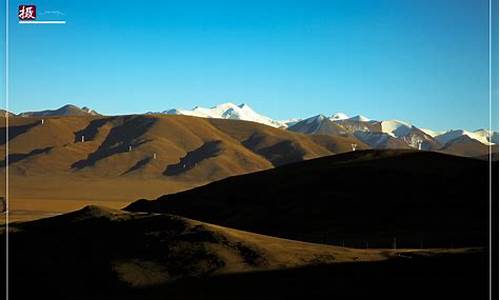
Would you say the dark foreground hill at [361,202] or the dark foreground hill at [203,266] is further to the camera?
the dark foreground hill at [361,202]

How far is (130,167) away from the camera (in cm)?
19725

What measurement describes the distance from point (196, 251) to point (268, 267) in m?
4.69

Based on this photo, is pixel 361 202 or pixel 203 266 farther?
pixel 361 202

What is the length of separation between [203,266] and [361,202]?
102 feet

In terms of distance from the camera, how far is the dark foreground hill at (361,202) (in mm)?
52969

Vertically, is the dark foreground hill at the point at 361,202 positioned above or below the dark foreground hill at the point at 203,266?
above

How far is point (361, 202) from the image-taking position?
206 feet

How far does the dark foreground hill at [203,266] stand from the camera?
93.5ft

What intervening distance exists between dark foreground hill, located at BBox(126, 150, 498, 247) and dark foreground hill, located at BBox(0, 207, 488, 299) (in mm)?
14151

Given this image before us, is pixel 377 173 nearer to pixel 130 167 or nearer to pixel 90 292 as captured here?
pixel 90 292

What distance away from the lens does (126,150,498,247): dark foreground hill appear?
174ft

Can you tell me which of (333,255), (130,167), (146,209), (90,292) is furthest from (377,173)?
(130,167)

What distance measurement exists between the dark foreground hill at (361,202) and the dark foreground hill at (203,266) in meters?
14.2

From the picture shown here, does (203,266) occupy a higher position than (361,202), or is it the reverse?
(361,202)
